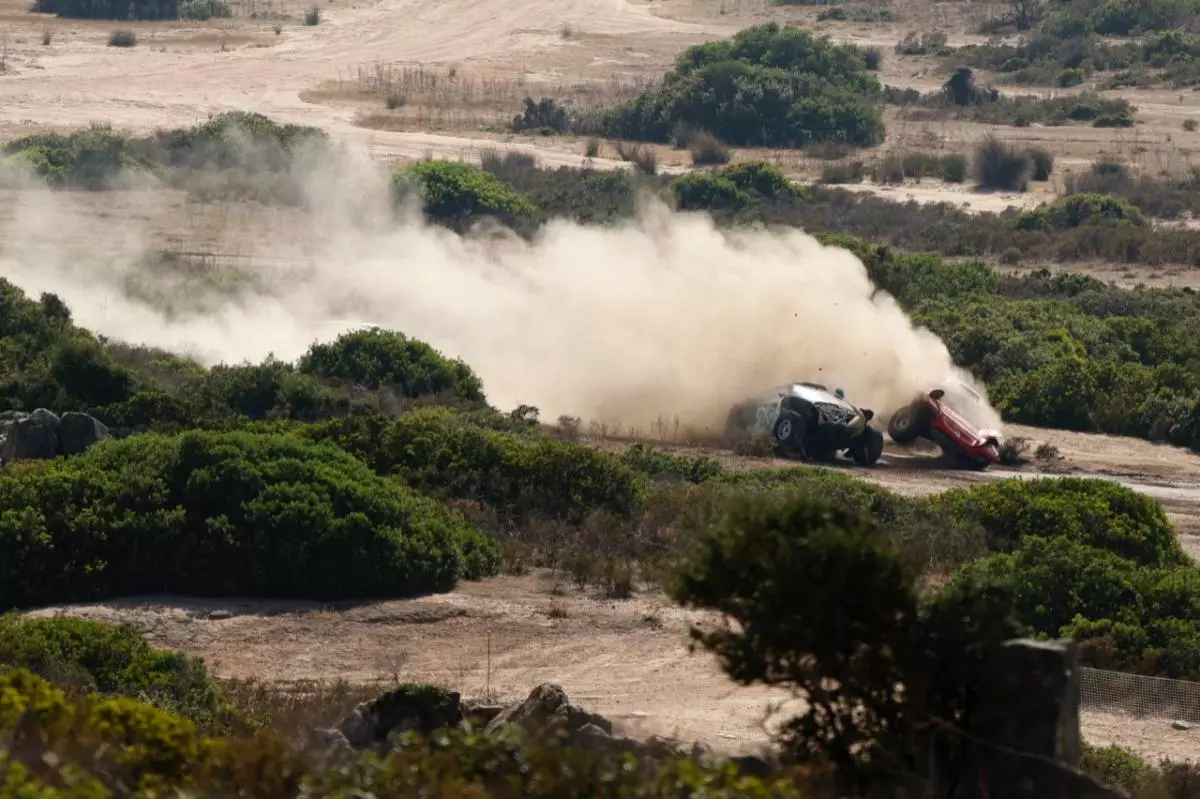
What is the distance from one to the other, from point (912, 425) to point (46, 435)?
45.4 ft

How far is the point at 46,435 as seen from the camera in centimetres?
2583

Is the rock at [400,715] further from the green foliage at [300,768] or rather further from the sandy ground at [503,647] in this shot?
the green foliage at [300,768]

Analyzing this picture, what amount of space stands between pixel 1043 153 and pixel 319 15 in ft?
116

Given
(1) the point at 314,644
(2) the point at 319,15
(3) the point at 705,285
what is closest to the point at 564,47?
(2) the point at 319,15

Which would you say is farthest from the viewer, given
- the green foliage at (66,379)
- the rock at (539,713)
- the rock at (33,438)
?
the green foliage at (66,379)

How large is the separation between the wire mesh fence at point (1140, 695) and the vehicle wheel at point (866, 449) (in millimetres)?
13565

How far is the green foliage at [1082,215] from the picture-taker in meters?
58.3

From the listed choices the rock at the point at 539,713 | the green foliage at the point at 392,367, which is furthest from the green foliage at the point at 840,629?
the green foliage at the point at 392,367

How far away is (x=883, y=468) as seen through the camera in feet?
106

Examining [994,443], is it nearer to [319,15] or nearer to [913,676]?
[913,676]

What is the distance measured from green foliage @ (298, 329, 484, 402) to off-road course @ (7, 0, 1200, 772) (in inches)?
112

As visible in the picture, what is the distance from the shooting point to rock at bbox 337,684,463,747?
1477 cm

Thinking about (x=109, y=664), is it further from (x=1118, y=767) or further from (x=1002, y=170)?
(x=1002, y=170)

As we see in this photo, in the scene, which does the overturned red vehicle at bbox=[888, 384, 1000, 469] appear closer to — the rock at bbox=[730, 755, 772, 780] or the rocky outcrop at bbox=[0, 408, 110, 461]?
the rocky outcrop at bbox=[0, 408, 110, 461]
